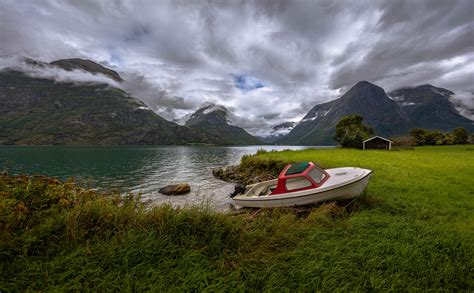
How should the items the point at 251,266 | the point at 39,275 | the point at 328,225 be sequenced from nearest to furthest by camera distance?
1. the point at 39,275
2. the point at 251,266
3. the point at 328,225

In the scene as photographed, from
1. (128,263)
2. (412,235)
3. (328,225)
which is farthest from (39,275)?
(412,235)

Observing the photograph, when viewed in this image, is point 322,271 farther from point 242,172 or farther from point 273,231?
point 242,172

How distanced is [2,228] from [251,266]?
5.09 meters

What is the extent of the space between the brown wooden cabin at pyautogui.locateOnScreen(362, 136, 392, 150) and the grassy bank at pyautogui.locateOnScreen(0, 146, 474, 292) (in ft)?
193

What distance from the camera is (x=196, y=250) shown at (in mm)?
4469

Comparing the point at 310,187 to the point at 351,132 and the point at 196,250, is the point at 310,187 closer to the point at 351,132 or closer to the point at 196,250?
the point at 196,250

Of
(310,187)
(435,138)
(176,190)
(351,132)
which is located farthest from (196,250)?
(435,138)

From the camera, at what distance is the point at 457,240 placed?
5348 mm

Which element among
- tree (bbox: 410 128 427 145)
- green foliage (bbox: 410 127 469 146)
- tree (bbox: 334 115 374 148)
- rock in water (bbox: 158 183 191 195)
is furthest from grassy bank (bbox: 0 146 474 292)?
green foliage (bbox: 410 127 469 146)

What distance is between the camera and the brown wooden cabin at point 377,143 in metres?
55.4

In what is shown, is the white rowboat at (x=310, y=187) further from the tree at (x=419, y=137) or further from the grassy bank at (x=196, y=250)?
the tree at (x=419, y=137)

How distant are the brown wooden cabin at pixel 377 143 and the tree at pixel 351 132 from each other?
247cm

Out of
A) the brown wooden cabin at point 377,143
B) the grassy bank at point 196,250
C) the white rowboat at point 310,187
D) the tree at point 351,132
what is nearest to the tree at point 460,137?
the tree at point 351,132

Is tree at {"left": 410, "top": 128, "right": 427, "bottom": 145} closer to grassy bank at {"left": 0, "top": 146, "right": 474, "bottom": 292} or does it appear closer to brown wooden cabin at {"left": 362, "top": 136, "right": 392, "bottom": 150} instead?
brown wooden cabin at {"left": 362, "top": 136, "right": 392, "bottom": 150}
